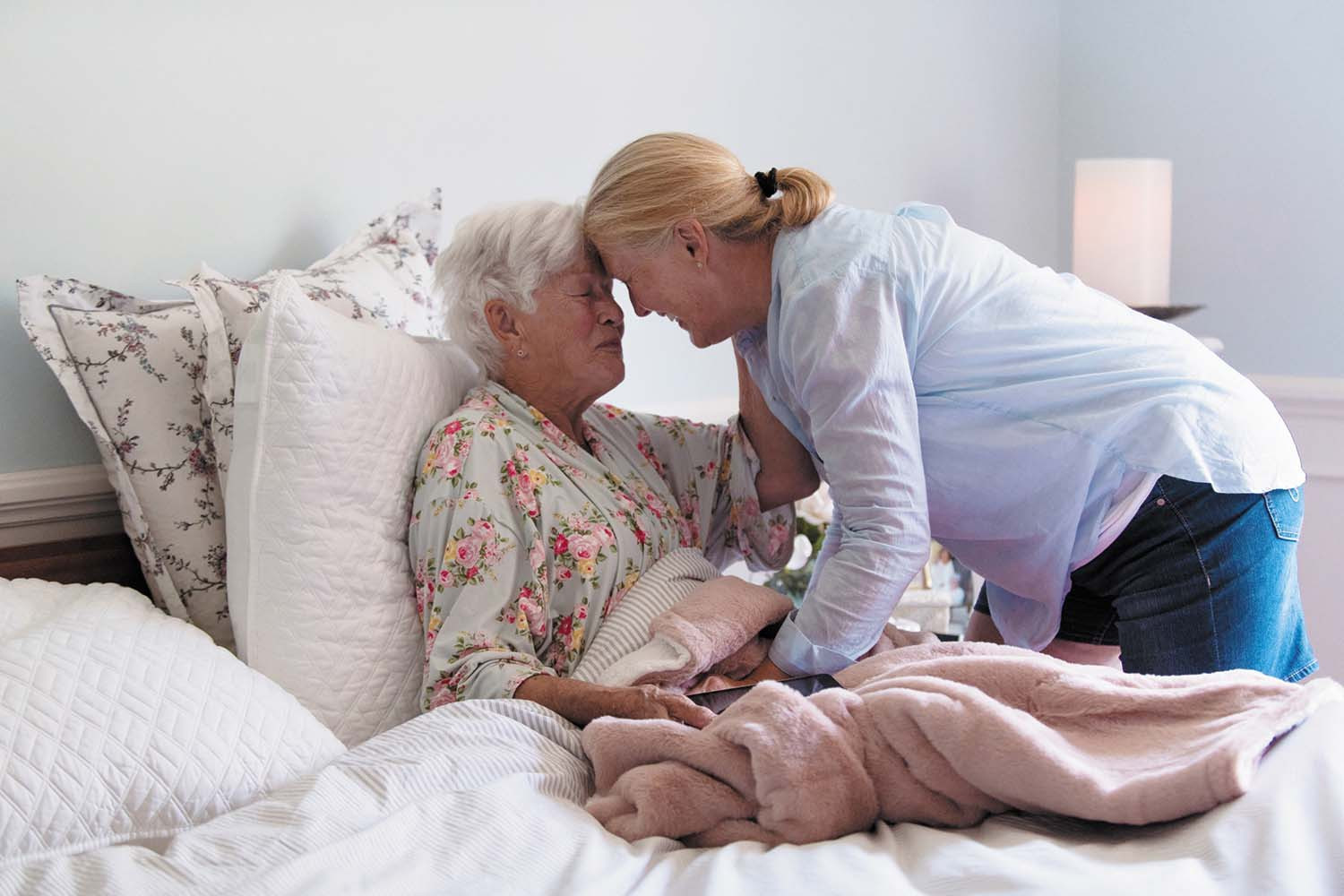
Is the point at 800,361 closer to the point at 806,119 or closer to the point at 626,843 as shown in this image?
the point at 626,843

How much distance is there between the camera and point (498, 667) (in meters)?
1.52

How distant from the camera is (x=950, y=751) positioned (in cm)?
113

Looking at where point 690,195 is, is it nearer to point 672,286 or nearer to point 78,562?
point 672,286

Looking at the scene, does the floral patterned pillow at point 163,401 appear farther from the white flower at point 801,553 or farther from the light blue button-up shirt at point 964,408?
the white flower at point 801,553

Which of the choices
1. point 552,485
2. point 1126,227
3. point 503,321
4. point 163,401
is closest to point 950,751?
point 552,485

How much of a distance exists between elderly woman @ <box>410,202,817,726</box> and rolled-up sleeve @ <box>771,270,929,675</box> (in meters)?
0.27

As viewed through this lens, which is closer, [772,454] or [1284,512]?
[1284,512]

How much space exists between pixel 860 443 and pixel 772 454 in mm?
417

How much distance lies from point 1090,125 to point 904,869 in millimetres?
2795

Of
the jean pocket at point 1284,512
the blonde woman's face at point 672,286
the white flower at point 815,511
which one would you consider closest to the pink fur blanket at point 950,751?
the jean pocket at point 1284,512

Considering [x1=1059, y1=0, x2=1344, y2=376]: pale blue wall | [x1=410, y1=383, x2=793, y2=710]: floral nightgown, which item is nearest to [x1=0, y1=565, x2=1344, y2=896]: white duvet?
[x1=410, y1=383, x2=793, y2=710]: floral nightgown

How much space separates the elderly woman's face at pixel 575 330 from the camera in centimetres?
180

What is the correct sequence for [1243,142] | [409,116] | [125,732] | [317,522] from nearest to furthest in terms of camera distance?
[125,732] < [317,522] < [409,116] < [1243,142]

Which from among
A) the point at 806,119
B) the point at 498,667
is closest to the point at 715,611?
the point at 498,667
